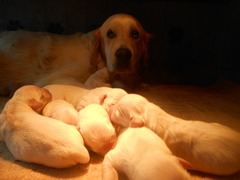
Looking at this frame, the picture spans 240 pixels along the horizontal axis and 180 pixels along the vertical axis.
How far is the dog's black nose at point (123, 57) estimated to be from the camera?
7.32ft

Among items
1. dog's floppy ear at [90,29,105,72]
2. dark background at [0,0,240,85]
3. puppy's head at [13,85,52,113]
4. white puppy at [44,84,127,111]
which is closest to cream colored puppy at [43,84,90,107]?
white puppy at [44,84,127,111]

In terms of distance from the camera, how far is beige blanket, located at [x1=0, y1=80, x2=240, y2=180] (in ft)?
3.80

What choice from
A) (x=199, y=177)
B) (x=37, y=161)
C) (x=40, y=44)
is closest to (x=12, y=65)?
(x=40, y=44)

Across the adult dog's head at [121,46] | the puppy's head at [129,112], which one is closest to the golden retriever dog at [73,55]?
the adult dog's head at [121,46]

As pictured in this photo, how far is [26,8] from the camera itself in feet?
10.4

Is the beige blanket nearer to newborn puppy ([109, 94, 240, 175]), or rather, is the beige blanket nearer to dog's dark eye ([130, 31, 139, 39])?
newborn puppy ([109, 94, 240, 175])

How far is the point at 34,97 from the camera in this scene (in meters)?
1.66

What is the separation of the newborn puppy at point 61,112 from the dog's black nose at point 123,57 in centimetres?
79

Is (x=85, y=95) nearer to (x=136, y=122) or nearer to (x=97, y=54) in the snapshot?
(x=136, y=122)

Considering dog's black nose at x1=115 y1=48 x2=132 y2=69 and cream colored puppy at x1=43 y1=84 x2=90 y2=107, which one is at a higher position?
dog's black nose at x1=115 y1=48 x2=132 y2=69

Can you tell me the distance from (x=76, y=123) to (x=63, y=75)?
107cm

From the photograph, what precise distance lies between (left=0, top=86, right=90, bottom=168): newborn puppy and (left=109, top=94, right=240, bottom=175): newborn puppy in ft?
1.03

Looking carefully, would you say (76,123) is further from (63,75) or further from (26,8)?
(26,8)

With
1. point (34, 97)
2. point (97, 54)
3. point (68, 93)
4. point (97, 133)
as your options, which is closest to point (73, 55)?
point (97, 54)
